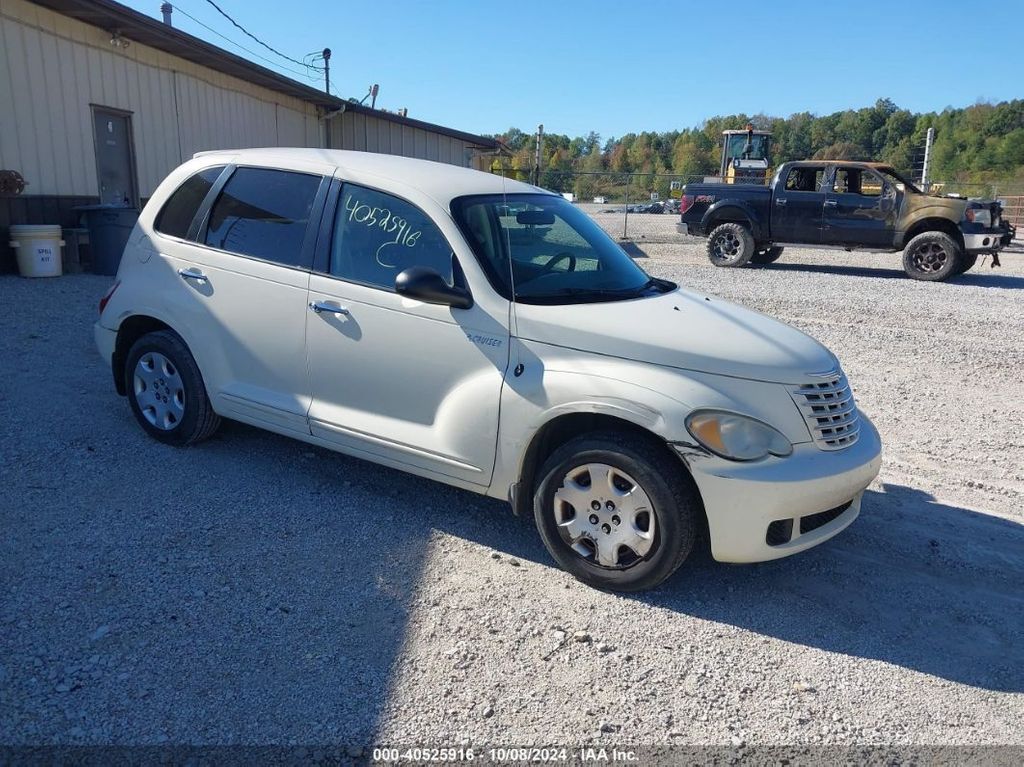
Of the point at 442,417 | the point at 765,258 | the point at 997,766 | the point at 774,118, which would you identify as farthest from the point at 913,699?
the point at 774,118

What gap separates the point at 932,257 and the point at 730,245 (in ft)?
12.3

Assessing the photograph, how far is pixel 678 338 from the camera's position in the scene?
3.37 metres

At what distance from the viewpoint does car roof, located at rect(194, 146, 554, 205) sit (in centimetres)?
396

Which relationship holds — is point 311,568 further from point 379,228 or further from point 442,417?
point 379,228

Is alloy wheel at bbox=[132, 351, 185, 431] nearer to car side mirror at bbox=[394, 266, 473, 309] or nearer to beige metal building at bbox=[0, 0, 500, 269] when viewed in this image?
car side mirror at bbox=[394, 266, 473, 309]

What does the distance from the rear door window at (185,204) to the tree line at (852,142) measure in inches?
2652

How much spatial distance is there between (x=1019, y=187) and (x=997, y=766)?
4872cm

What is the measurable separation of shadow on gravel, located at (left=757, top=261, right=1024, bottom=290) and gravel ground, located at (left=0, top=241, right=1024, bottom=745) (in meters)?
10.6

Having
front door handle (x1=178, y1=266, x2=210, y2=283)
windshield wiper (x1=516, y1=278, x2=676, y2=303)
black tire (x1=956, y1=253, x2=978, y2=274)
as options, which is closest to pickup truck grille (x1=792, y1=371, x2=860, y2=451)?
windshield wiper (x1=516, y1=278, x2=676, y2=303)

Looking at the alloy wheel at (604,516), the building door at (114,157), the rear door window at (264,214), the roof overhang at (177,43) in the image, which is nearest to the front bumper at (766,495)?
the alloy wheel at (604,516)

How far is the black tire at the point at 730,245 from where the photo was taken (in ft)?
51.5

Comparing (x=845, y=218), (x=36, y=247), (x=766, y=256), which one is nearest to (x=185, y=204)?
(x=36, y=247)

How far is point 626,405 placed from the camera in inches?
126

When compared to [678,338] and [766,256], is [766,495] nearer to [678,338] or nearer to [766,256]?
[678,338]
